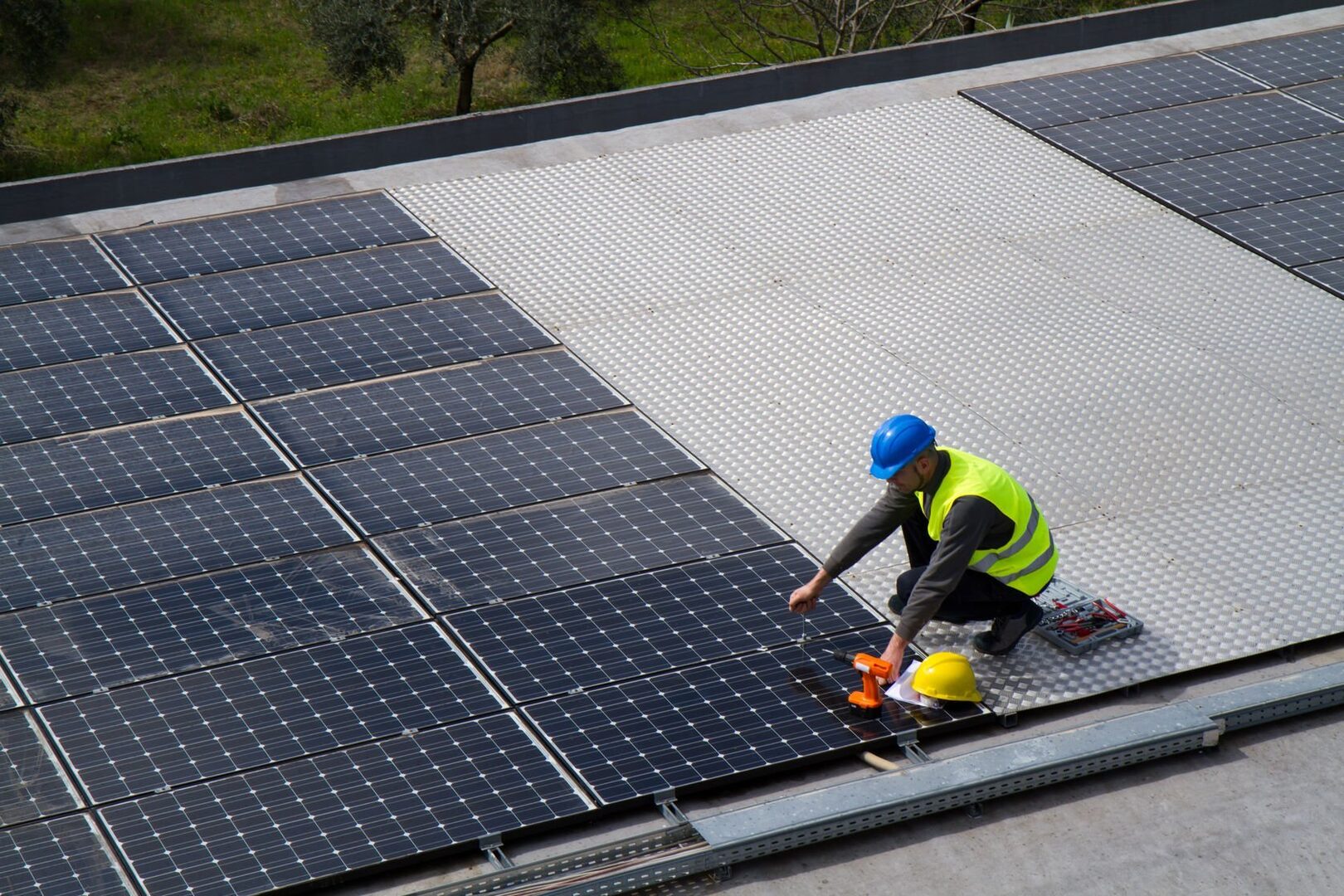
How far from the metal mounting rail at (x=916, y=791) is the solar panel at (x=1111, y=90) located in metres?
7.46

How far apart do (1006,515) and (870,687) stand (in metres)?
1.02

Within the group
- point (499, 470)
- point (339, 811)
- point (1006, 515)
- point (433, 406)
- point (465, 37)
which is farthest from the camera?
point (465, 37)

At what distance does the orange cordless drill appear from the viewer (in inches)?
287

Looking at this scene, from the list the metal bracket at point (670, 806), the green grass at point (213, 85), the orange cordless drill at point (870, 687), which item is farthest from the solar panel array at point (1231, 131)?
the green grass at point (213, 85)

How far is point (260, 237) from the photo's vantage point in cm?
1198

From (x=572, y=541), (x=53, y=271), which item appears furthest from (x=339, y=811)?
(x=53, y=271)

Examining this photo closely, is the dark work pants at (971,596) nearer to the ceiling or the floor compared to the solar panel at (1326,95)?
nearer to the ceiling

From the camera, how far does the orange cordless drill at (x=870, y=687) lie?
23.9 ft

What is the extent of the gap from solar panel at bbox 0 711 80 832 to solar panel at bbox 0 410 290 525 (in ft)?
6.33

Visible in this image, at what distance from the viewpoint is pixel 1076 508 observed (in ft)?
29.4

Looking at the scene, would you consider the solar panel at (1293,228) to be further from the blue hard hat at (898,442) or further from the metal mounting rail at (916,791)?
the blue hard hat at (898,442)

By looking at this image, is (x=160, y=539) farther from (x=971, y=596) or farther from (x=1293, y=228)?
(x=1293, y=228)

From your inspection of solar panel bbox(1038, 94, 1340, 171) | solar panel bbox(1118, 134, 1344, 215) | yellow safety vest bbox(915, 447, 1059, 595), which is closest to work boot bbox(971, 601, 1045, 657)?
yellow safety vest bbox(915, 447, 1059, 595)

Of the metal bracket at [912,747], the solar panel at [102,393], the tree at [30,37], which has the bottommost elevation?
the tree at [30,37]
